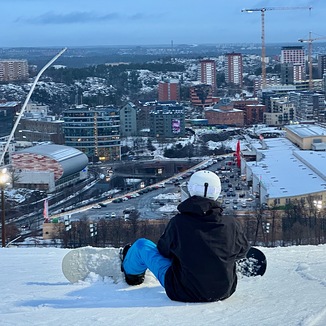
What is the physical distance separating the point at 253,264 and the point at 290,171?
1024 cm

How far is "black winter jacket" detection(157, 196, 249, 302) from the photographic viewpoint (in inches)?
48.1

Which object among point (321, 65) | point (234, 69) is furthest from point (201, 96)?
point (321, 65)

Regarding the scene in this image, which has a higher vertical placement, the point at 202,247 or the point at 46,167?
the point at 202,247

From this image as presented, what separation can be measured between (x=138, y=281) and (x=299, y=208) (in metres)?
7.21

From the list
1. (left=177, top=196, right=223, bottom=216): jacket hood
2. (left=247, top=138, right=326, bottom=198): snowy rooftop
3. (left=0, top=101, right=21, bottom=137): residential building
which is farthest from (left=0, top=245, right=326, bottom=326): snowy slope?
(left=0, top=101, right=21, bottom=137): residential building

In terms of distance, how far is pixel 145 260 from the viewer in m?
1.31

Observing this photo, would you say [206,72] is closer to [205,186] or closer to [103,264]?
[103,264]

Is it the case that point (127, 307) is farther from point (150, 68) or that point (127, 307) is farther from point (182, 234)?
point (150, 68)

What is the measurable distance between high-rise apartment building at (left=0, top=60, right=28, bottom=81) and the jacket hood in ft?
123

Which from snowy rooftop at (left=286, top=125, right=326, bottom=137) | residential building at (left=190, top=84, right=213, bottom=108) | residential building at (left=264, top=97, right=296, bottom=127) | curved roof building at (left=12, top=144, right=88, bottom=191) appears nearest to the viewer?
curved roof building at (left=12, top=144, right=88, bottom=191)

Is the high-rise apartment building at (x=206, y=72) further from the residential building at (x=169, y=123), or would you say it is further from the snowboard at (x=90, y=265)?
the snowboard at (x=90, y=265)

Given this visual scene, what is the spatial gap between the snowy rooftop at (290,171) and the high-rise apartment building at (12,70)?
25499mm

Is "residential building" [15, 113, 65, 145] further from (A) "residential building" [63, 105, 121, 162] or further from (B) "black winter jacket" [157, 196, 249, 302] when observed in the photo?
(B) "black winter jacket" [157, 196, 249, 302]

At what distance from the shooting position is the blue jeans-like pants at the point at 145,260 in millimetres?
1283
